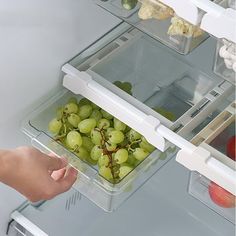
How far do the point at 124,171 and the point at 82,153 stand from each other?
97mm

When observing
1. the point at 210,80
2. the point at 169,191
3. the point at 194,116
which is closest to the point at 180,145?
the point at 194,116

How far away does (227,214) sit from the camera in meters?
1.39

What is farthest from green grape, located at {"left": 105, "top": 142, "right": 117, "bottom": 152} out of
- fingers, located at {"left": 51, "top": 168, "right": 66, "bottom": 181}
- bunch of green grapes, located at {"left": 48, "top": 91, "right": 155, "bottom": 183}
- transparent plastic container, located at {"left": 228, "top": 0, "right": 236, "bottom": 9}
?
transparent plastic container, located at {"left": 228, "top": 0, "right": 236, "bottom": 9}

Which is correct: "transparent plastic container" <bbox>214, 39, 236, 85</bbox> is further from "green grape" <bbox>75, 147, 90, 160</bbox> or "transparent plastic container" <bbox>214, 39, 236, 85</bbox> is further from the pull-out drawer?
→ "green grape" <bbox>75, 147, 90, 160</bbox>

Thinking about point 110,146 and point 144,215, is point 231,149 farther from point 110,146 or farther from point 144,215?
point 144,215

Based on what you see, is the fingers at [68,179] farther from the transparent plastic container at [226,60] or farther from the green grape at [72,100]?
the transparent plastic container at [226,60]

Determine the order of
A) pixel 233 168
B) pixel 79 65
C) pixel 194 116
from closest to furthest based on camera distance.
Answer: pixel 233 168 → pixel 194 116 → pixel 79 65

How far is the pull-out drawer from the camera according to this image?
139cm

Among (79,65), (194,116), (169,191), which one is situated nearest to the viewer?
(194,116)

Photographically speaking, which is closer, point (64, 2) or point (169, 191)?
point (64, 2)

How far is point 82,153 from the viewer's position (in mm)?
1499

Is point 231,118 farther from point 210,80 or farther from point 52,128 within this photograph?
point 52,128

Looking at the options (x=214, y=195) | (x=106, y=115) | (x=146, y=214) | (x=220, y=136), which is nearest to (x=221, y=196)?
(x=214, y=195)

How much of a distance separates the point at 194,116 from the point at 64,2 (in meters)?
0.34
